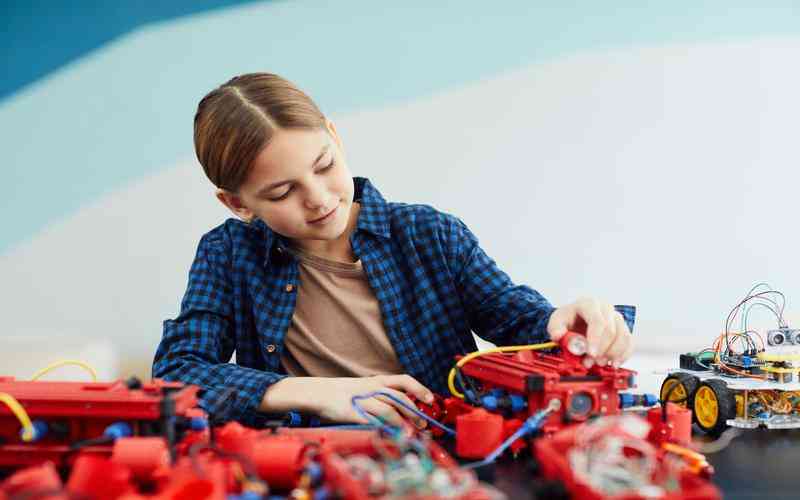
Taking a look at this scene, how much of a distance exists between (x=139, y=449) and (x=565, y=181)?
1792 mm

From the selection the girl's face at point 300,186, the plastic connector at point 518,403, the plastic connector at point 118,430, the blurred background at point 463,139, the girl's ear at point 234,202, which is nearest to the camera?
the plastic connector at point 118,430

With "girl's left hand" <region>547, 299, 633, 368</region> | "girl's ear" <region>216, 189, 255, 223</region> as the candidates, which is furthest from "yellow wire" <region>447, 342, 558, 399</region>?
"girl's ear" <region>216, 189, 255, 223</region>

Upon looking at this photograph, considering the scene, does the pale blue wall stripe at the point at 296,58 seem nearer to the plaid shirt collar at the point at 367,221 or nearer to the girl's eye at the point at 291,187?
the plaid shirt collar at the point at 367,221

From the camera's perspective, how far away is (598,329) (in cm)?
87

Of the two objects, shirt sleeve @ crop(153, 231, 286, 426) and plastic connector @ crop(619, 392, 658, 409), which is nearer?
plastic connector @ crop(619, 392, 658, 409)

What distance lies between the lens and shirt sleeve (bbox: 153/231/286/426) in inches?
39.0

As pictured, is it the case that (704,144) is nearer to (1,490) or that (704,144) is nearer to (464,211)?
(464,211)

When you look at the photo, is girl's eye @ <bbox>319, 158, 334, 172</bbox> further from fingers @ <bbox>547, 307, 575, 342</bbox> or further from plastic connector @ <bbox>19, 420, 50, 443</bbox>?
plastic connector @ <bbox>19, 420, 50, 443</bbox>

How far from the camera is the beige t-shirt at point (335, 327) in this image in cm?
129

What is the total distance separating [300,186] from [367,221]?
248 mm

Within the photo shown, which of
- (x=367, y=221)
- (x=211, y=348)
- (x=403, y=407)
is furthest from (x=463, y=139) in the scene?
(x=403, y=407)

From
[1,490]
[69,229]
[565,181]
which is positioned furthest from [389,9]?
[1,490]

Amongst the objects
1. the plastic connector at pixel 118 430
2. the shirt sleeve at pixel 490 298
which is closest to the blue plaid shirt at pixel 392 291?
the shirt sleeve at pixel 490 298

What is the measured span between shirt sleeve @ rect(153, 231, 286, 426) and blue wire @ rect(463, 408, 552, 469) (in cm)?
33
